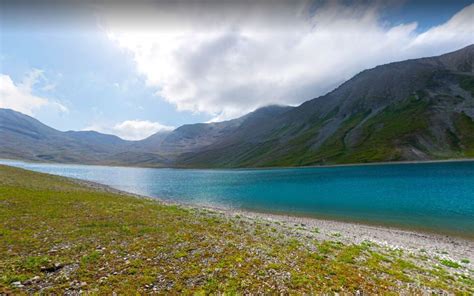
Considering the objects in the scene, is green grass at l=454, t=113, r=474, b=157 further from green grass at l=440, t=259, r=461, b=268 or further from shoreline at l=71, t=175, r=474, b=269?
green grass at l=440, t=259, r=461, b=268

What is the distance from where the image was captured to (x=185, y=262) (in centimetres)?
1556

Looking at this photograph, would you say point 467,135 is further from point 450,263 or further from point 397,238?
point 450,263

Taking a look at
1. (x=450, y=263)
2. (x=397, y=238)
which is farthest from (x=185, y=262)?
(x=397, y=238)

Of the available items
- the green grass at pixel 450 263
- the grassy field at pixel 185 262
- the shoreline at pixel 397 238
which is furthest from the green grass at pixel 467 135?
the grassy field at pixel 185 262

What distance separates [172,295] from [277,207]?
48.9 meters

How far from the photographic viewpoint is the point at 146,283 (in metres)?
12.4

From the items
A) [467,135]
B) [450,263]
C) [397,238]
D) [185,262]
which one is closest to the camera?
[185,262]

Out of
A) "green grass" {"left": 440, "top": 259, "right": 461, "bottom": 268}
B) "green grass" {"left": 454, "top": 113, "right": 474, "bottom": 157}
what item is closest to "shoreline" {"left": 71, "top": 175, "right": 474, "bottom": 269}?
"green grass" {"left": 440, "top": 259, "right": 461, "bottom": 268}

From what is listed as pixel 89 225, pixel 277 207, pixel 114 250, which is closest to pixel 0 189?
pixel 89 225

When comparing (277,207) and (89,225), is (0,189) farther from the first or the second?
(277,207)

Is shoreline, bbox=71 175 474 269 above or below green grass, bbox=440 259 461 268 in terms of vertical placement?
below

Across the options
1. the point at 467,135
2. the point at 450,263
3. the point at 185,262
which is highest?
the point at 467,135

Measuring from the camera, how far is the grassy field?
1245cm

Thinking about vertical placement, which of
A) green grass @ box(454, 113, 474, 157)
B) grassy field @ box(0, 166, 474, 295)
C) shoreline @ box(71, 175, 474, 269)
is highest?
green grass @ box(454, 113, 474, 157)
